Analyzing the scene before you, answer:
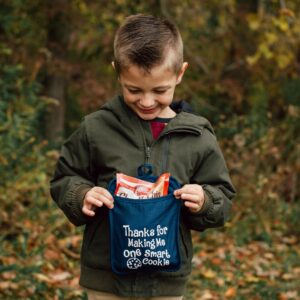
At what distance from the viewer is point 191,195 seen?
283 cm

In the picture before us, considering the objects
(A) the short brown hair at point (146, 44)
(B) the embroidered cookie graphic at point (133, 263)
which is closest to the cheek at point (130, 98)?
(A) the short brown hair at point (146, 44)

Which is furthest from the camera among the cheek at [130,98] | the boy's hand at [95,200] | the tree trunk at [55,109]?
the tree trunk at [55,109]

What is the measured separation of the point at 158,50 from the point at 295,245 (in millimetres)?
4349

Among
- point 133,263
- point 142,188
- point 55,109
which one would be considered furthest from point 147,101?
point 55,109

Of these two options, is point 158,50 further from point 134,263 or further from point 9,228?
point 9,228

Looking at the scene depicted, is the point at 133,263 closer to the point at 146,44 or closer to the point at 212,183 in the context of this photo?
the point at 212,183

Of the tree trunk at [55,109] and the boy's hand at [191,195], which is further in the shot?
the tree trunk at [55,109]

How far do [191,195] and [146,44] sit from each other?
62 cm

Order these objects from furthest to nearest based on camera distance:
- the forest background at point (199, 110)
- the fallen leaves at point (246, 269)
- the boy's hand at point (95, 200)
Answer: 1. the forest background at point (199, 110)
2. the fallen leaves at point (246, 269)
3. the boy's hand at point (95, 200)

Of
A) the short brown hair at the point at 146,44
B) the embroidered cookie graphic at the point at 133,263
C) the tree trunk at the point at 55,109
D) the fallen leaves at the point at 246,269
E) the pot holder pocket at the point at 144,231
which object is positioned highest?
the short brown hair at the point at 146,44

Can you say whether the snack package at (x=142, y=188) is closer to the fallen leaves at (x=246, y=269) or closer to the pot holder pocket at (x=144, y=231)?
the pot holder pocket at (x=144, y=231)

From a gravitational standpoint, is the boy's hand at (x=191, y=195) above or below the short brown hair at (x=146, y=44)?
below

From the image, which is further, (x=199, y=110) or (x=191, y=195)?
(x=199, y=110)

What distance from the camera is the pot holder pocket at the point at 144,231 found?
2816 millimetres
